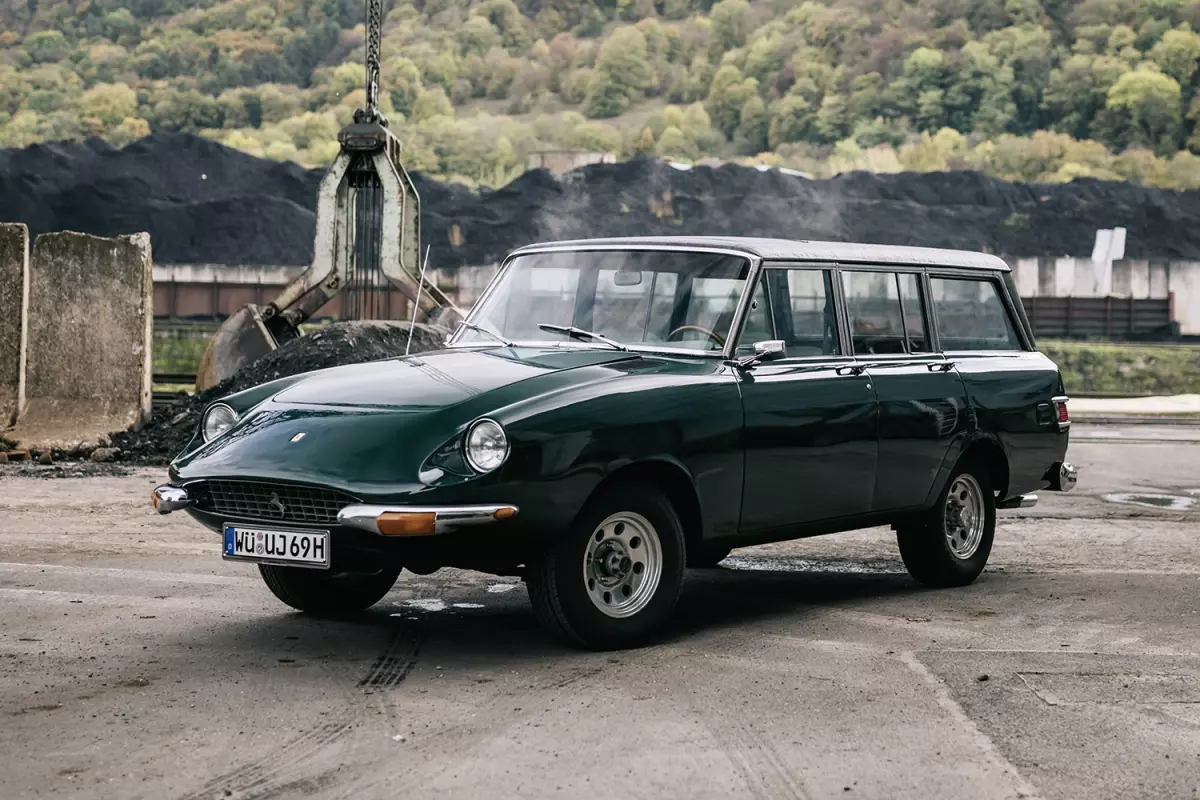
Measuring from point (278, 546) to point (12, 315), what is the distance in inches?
450

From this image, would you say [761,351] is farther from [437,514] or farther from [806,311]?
[437,514]

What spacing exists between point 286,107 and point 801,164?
41.2m

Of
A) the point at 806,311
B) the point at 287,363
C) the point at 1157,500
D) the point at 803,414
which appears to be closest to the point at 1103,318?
the point at 287,363

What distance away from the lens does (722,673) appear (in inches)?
250

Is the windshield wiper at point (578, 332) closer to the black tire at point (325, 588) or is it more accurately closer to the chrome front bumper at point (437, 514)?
the black tire at point (325, 588)

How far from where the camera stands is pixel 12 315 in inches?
656

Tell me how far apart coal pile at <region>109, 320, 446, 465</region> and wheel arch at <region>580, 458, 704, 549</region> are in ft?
32.7

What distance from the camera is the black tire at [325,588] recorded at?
7590mm

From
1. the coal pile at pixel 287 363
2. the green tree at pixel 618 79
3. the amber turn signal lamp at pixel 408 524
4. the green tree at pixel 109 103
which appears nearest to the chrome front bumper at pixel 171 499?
the amber turn signal lamp at pixel 408 524

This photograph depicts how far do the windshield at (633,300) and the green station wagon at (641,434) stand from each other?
1 cm

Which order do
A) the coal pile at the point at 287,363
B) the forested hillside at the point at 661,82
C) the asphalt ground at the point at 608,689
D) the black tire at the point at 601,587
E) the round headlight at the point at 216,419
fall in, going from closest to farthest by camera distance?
the asphalt ground at the point at 608,689
the black tire at the point at 601,587
the round headlight at the point at 216,419
the coal pile at the point at 287,363
the forested hillside at the point at 661,82

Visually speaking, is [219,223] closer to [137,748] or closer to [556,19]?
[137,748]

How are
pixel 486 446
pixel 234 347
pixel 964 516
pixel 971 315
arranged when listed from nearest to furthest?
pixel 486 446 < pixel 964 516 < pixel 971 315 < pixel 234 347

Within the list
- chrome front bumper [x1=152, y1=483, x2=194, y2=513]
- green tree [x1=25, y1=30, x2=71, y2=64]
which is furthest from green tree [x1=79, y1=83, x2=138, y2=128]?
chrome front bumper [x1=152, y1=483, x2=194, y2=513]
